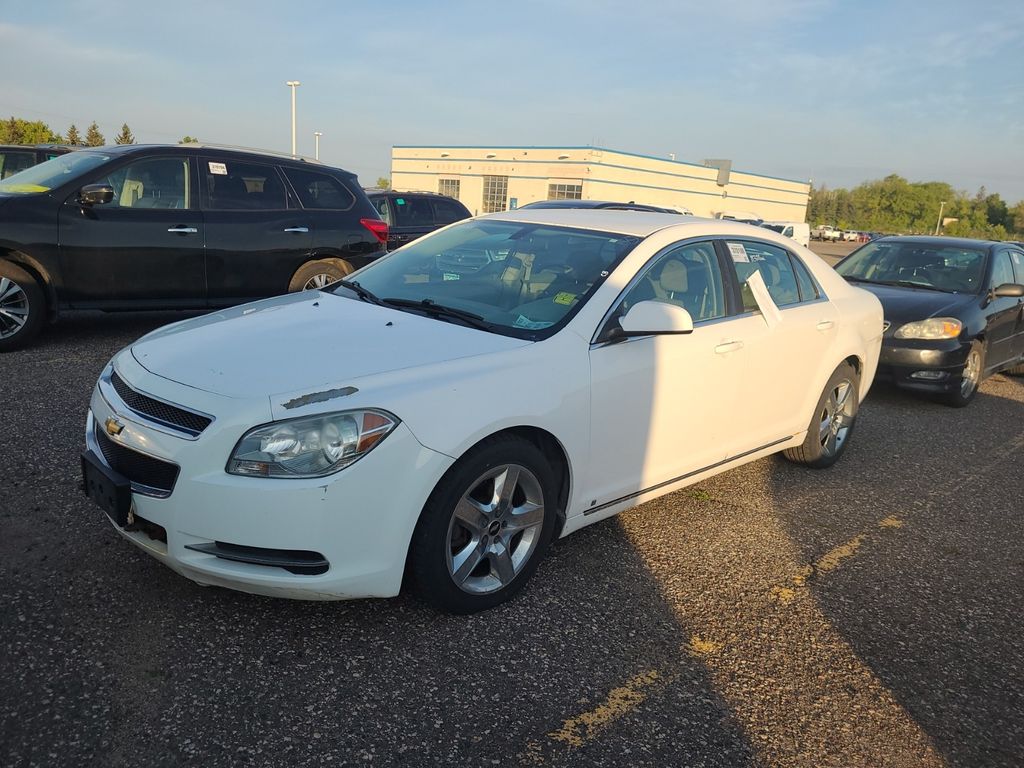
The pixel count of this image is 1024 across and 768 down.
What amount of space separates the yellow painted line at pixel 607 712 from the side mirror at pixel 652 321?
142 centimetres

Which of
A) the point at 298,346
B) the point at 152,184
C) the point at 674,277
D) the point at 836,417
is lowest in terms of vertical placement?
the point at 836,417

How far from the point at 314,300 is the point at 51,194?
388 cm

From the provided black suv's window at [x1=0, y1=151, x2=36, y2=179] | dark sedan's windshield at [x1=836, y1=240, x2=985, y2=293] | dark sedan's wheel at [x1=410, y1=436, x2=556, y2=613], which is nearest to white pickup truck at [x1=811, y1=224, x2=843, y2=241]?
dark sedan's windshield at [x1=836, y1=240, x2=985, y2=293]

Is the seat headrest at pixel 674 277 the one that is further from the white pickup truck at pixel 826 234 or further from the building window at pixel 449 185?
the white pickup truck at pixel 826 234

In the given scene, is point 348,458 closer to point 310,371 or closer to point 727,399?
point 310,371

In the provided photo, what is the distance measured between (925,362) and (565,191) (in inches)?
1764

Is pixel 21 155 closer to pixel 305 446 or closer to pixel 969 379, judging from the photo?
pixel 305 446

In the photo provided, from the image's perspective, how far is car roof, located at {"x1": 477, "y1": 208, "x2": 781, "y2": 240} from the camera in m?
4.21

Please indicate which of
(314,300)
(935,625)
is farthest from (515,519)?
(935,625)

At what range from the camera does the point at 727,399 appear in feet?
13.8

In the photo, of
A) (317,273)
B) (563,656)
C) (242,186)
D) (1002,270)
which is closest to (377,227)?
(317,273)

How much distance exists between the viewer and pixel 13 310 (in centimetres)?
651

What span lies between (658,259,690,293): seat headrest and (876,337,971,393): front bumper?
435 centimetres

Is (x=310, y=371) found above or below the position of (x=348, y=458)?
above
